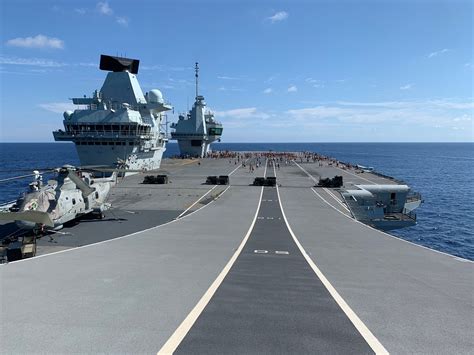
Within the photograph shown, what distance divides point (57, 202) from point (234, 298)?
15678mm

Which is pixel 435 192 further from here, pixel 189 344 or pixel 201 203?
pixel 189 344

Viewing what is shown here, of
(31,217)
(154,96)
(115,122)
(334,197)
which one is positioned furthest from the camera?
(154,96)

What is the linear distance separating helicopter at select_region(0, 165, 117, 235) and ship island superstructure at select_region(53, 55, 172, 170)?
24805 mm

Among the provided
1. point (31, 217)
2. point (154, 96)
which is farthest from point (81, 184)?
point (154, 96)

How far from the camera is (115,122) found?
4988 cm

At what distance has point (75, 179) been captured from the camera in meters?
20.3

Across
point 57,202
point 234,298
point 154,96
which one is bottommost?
point 57,202

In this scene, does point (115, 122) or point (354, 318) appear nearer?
point (354, 318)

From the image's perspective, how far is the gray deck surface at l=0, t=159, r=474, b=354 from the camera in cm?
503

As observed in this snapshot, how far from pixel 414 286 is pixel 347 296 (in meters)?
2.07

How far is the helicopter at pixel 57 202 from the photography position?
1614cm

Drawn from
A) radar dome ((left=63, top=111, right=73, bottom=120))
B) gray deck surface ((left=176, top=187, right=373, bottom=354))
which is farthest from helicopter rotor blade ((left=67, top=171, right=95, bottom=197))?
radar dome ((left=63, top=111, right=73, bottom=120))

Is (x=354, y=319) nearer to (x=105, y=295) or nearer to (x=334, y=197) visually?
(x=105, y=295)

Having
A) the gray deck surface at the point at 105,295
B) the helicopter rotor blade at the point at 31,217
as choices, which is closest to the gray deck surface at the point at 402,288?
the gray deck surface at the point at 105,295
